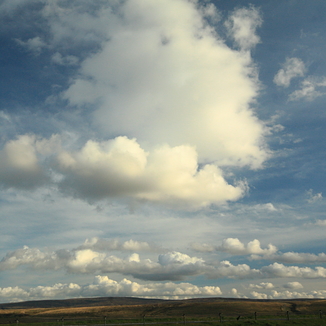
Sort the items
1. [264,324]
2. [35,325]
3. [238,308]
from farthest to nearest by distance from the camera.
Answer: [238,308]
[35,325]
[264,324]

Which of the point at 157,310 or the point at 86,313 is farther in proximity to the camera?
the point at 86,313

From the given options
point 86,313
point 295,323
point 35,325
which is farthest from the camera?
point 86,313

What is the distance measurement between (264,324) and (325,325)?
12.8 m

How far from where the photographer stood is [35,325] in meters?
66.8

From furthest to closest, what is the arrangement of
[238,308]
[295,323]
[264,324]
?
[238,308] → [295,323] → [264,324]

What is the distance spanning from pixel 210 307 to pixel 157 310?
86.2 ft

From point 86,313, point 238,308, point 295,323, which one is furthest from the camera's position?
point 86,313

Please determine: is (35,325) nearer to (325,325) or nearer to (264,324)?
(264,324)

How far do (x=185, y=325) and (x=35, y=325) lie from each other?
32.2 metres

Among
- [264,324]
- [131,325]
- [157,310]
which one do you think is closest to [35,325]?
[131,325]

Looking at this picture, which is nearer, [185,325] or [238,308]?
[185,325]

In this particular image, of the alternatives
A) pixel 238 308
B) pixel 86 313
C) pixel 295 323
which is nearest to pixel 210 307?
pixel 238 308

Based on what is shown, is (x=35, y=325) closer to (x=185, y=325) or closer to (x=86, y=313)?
(x=185, y=325)

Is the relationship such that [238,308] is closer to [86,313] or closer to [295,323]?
[86,313]
